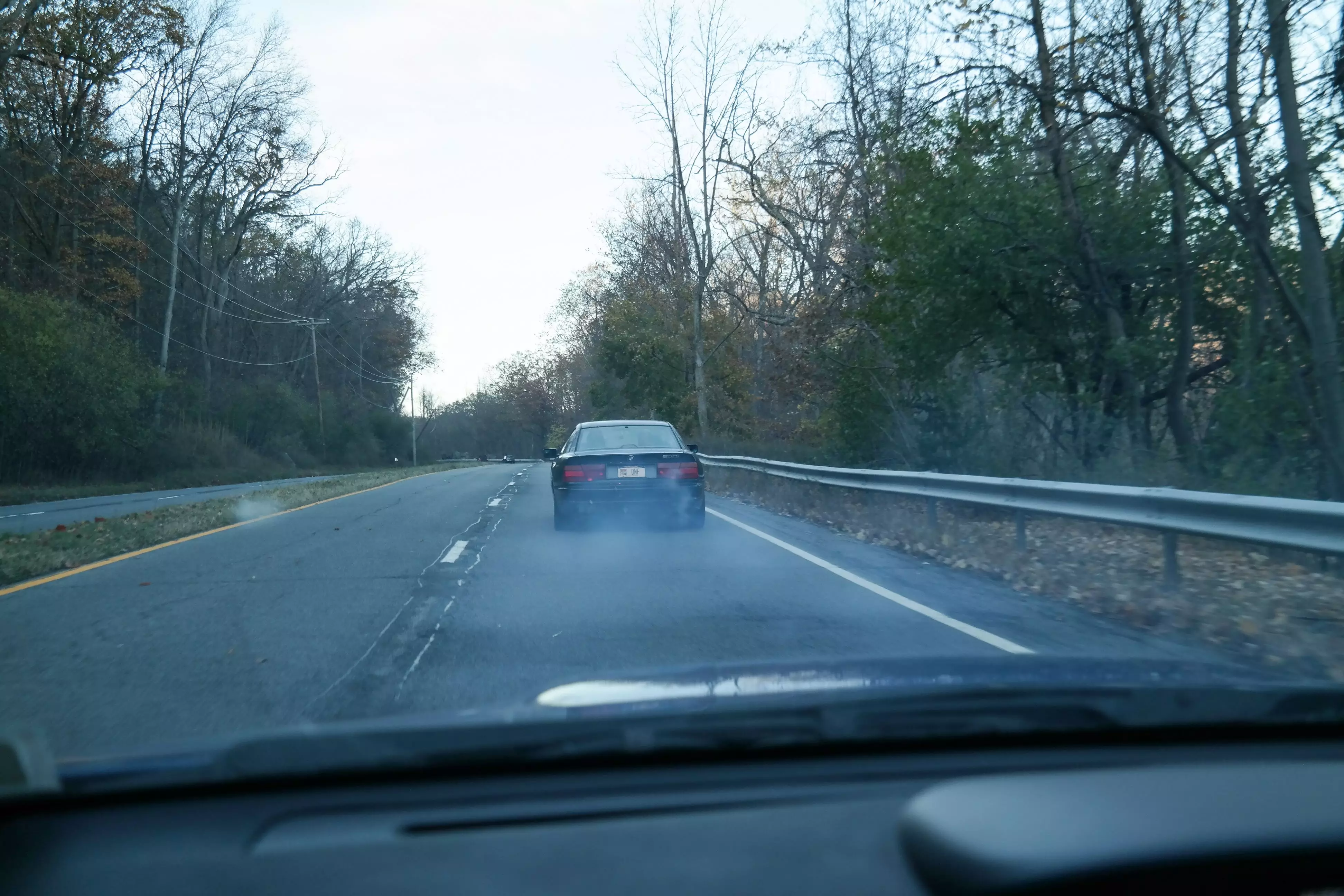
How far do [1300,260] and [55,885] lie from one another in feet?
47.2

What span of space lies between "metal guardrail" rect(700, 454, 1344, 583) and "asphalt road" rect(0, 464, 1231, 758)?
37.9 inches

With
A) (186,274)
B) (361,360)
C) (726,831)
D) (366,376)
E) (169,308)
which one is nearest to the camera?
(726,831)

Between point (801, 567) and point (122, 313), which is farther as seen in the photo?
point (122, 313)

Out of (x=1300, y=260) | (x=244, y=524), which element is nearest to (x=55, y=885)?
(x=1300, y=260)

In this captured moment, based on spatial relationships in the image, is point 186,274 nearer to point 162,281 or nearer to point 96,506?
point 162,281

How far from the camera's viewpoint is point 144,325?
164 ft

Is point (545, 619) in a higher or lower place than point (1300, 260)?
lower

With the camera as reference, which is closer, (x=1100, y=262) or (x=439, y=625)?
(x=439, y=625)

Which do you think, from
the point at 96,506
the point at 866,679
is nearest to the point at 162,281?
the point at 96,506

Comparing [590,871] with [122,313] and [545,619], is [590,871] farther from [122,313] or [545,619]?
[122,313]

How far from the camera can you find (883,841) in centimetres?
222

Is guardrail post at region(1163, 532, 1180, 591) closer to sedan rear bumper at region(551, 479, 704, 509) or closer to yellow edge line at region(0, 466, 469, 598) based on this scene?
sedan rear bumper at region(551, 479, 704, 509)

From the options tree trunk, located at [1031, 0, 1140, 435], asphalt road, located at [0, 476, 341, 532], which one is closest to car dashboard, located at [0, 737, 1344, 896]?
tree trunk, located at [1031, 0, 1140, 435]

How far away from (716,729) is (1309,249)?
467 inches
